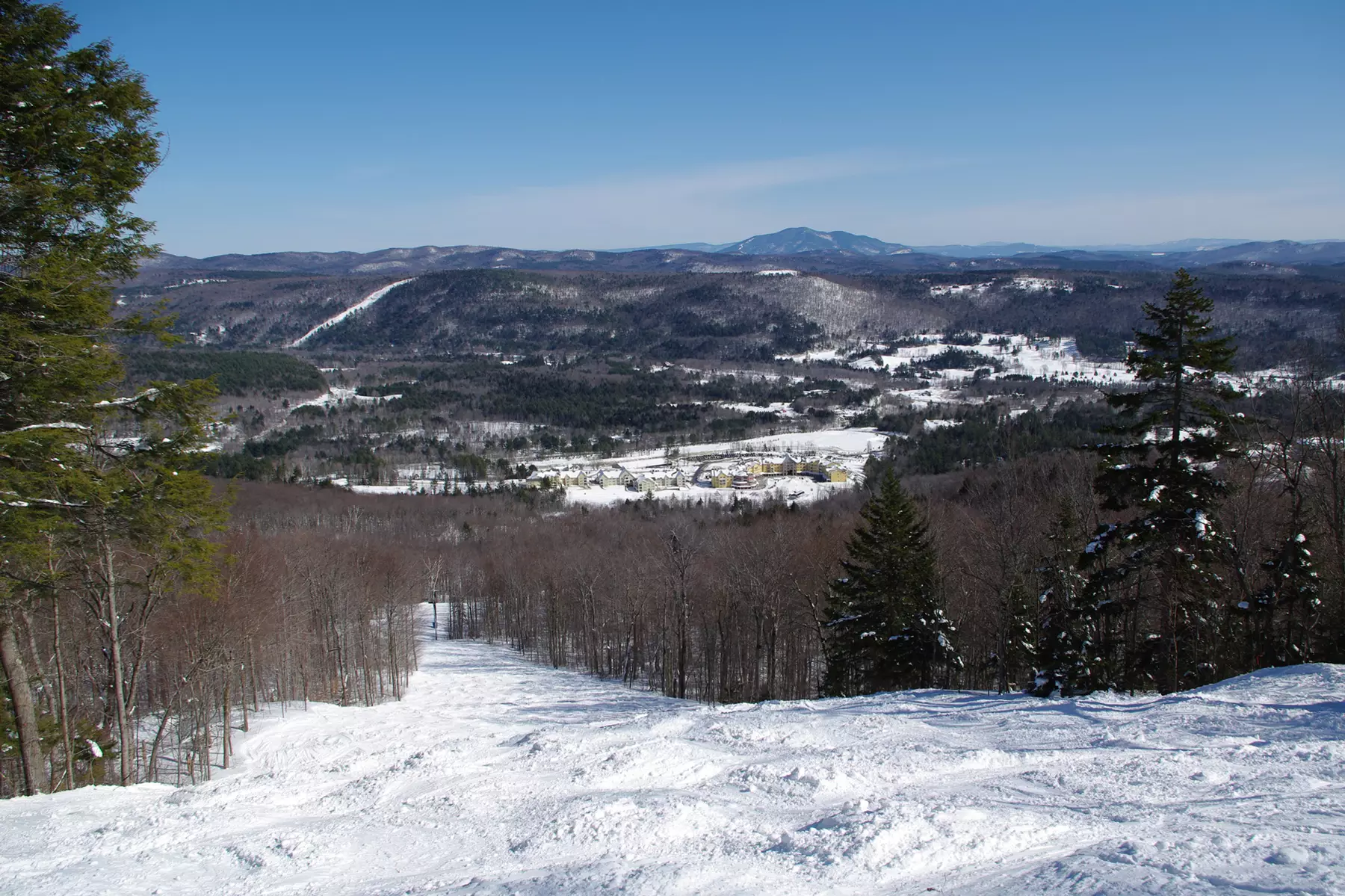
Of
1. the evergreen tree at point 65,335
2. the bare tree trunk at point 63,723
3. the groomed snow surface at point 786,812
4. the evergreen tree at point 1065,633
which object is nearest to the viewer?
the groomed snow surface at point 786,812

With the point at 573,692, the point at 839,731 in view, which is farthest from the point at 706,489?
the point at 839,731

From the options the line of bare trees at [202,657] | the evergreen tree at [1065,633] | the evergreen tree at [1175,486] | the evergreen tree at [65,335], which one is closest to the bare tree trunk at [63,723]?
the line of bare trees at [202,657]

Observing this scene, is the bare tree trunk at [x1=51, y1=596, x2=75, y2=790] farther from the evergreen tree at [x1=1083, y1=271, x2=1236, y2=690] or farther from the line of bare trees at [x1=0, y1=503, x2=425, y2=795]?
the evergreen tree at [x1=1083, y1=271, x2=1236, y2=690]

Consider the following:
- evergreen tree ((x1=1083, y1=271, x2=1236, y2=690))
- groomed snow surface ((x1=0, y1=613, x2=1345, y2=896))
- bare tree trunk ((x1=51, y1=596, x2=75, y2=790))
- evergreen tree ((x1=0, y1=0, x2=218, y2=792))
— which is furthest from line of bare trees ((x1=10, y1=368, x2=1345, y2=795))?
groomed snow surface ((x1=0, y1=613, x2=1345, y2=896))

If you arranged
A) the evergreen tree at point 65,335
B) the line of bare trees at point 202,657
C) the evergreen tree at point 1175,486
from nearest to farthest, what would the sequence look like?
the evergreen tree at point 65,335 < the line of bare trees at point 202,657 < the evergreen tree at point 1175,486

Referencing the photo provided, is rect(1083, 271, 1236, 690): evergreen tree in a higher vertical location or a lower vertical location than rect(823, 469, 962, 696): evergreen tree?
higher

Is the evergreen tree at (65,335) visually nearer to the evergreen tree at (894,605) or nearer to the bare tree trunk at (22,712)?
the bare tree trunk at (22,712)

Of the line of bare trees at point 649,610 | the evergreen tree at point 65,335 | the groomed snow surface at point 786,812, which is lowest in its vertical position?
the line of bare trees at point 649,610
